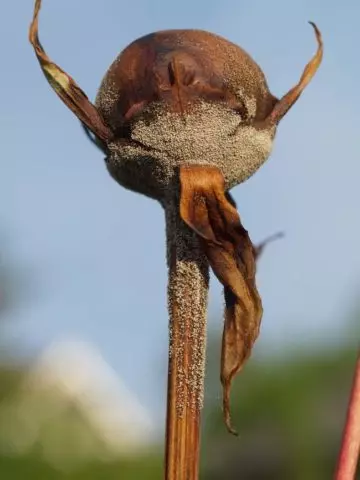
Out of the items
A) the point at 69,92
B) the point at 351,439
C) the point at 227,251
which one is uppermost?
the point at 69,92

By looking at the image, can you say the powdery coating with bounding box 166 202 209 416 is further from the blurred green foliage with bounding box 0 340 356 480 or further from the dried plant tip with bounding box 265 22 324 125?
the blurred green foliage with bounding box 0 340 356 480

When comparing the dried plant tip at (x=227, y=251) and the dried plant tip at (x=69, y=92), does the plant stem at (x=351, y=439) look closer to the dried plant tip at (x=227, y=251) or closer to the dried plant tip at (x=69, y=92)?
the dried plant tip at (x=227, y=251)

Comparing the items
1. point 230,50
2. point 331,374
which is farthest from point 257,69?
point 331,374

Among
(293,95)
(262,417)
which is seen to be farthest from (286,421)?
(293,95)

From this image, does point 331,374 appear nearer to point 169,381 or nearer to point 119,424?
point 119,424

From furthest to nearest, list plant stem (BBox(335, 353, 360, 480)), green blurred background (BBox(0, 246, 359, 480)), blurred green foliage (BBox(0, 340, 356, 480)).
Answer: blurred green foliage (BBox(0, 340, 356, 480))
green blurred background (BBox(0, 246, 359, 480))
plant stem (BBox(335, 353, 360, 480))

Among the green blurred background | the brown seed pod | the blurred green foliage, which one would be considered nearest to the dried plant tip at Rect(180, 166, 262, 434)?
the brown seed pod

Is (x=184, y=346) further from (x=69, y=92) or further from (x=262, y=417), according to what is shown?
(x=262, y=417)
